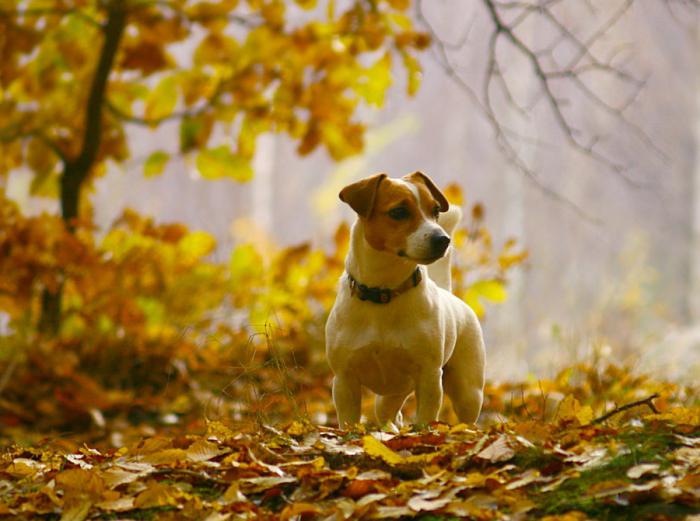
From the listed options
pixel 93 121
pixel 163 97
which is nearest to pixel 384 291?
pixel 163 97

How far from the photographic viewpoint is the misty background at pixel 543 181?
19.7 m

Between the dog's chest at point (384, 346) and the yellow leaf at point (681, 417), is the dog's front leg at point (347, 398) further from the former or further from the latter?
the yellow leaf at point (681, 417)

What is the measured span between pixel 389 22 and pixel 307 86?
2.45ft

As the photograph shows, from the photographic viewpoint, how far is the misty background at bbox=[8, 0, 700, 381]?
19719 mm

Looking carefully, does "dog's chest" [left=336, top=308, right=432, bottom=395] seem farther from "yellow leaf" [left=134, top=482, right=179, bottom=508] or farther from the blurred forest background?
the blurred forest background

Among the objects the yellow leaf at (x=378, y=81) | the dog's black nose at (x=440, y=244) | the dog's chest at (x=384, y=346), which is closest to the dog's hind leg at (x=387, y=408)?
the dog's chest at (x=384, y=346)

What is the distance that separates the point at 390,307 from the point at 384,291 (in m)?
0.05

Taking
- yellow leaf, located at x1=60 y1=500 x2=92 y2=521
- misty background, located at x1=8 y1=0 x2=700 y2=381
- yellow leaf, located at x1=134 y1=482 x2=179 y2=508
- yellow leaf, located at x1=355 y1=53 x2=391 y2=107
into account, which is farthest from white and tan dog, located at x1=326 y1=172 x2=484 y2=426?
misty background, located at x1=8 y1=0 x2=700 y2=381

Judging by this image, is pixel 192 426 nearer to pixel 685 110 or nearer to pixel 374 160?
pixel 685 110

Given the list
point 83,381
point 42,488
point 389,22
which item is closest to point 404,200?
point 42,488

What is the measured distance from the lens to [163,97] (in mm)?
5438

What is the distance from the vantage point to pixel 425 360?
104 inches

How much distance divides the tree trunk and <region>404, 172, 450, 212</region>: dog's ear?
3314 mm

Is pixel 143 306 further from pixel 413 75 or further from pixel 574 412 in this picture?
pixel 574 412
